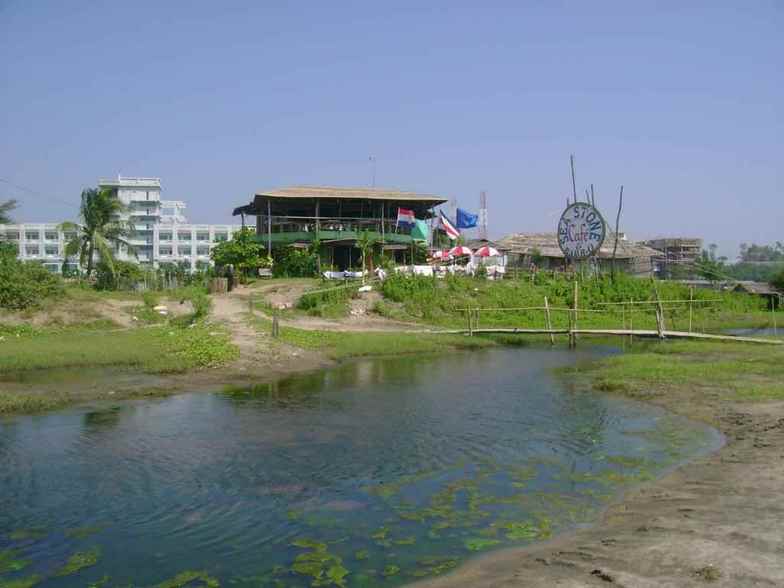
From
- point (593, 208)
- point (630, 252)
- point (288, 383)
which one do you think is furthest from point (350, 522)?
point (630, 252)

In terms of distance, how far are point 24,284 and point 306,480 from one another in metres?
21.6

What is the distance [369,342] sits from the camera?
26.5 m

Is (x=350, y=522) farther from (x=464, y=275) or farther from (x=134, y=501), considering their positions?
(x=464, y=275)

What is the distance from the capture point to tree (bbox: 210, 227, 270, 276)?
42750 mm

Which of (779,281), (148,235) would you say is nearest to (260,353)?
(779,281)

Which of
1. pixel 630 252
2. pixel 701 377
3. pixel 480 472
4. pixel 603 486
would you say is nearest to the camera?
pixel 603 486

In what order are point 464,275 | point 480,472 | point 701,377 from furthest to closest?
point 464,275
point 701,377
point 480,472

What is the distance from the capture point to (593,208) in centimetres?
3225

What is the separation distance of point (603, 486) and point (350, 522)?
3.73m

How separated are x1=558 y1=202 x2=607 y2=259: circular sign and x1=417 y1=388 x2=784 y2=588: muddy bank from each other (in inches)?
887

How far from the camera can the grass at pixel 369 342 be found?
24906 millimetres

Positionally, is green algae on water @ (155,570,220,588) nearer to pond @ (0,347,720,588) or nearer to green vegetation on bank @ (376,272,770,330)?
pond @ (0,347,720,588)

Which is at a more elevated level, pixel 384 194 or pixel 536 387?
pixel 384 194

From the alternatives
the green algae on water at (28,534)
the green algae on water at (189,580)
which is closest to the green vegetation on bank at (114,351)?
the green algae on water at (28,534)
